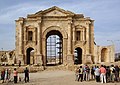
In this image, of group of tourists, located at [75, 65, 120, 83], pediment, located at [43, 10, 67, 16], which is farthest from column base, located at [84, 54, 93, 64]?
group of tourists, located at [75, 65, 120, 83]

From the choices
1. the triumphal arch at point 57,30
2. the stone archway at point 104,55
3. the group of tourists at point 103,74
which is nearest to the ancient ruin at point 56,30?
the triumphal arch at point 57,30

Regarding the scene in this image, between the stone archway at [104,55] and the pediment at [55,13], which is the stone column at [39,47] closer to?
the pediment at [55,13]

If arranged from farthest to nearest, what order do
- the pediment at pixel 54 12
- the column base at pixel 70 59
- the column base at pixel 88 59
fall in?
the pediment at pixel 54 12
the column base at pixel 88 59
the column base at pixel 70 59

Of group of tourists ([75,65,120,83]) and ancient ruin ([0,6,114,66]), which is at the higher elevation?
ancient ruin ([0,6,114,66])

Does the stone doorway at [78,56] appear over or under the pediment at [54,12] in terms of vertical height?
under

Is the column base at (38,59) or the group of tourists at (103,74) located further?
the column base at (38,59)

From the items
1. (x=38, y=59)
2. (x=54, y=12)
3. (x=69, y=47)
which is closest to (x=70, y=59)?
(x=69, y=47)

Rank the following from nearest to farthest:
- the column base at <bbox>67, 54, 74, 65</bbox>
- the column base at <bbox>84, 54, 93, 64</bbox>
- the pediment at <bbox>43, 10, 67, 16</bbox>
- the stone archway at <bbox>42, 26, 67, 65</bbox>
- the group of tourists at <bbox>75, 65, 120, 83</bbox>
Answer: the group of tourists at <bbox>75, 65, 120, 83</bbox> < the column base at <bbox>67, 54, 74, 65</bbox> < the column base at <bbox>84, 54, 93, 64</bbox> < the stone archway at <bbox>42, 26, 67, 65</bbox> < the pediment at <bbox>43, 10, 67, 16</bbox>

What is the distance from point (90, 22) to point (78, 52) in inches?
300

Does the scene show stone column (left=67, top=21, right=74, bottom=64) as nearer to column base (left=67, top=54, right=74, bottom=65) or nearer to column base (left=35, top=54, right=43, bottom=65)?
column base (left=67, top=54, right=74, bottom=65)

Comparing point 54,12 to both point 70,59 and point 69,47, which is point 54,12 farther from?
point 70,59

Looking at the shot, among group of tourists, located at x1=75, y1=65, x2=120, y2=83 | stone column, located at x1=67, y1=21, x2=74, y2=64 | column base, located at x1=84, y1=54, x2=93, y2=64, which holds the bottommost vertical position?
group of tourists, located at x1=75, y1=65, x2=120, y2=83

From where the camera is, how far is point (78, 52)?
202ft

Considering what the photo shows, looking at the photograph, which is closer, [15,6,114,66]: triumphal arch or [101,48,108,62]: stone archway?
[15,6,114,66]: triumphal arch
